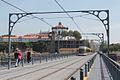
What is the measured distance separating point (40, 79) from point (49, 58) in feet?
115

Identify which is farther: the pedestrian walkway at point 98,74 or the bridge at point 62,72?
the pedestrian walkway at point 98,74

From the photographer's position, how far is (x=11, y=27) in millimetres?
40750

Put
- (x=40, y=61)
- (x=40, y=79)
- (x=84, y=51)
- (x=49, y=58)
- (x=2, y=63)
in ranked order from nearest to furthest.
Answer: (x=40, y=79), (x=2, y=63), (x=40, y=61), (x=49, y=58), (x=84, y=51)

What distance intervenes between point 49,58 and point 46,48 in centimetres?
11021

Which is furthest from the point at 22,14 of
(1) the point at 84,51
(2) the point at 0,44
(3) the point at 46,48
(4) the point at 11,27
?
(3) the point at 46,48

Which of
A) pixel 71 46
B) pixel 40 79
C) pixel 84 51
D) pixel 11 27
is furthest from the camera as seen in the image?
pixel 71 46

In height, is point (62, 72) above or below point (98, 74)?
below

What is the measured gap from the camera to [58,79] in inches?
800

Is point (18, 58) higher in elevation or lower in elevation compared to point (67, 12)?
lower

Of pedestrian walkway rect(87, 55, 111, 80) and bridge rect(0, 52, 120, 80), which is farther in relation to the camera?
pedestrian walkway rect(87, 55, 111, 80)

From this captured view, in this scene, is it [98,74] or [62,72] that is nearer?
[98,74]

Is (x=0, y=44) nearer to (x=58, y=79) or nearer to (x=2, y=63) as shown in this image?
(x=2, y=63)

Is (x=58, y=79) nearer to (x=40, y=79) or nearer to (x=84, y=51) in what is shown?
(x=40, y=79)

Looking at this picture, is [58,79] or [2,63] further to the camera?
[2,63]
